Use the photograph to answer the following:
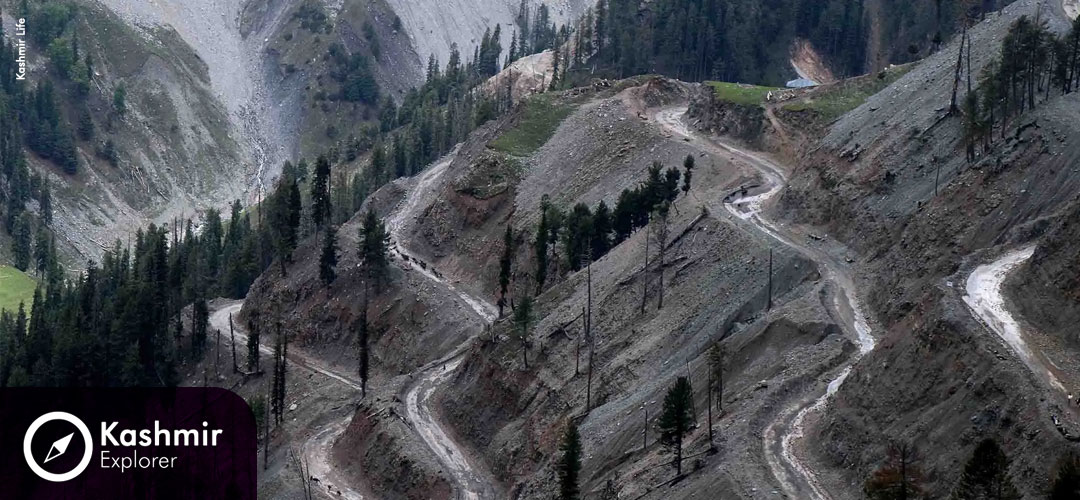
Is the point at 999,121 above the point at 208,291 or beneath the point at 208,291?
above

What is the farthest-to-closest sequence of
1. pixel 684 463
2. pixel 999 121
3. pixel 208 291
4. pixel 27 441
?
1. pixel 208 291
2. pixel 27 441
3. pixel 999 121
4. pixel 684 463

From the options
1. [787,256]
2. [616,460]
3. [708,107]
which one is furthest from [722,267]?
[708,107]

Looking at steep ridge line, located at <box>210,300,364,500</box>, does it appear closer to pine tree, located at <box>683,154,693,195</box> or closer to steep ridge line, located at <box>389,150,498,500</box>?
steep ridge line, located at <box>389,150,498,500</box>

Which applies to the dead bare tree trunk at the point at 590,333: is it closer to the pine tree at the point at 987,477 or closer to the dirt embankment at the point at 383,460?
the dirt embankment at the point at 383,460

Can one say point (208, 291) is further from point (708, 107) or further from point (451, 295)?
point (708, 107)

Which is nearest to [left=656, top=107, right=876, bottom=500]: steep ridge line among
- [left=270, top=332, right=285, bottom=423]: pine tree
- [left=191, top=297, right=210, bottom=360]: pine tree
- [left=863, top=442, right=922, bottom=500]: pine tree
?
[left=863, top=442, right=922, bottom=500]: pine tree

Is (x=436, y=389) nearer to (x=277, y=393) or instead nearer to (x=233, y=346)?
(x=277, y=393)
